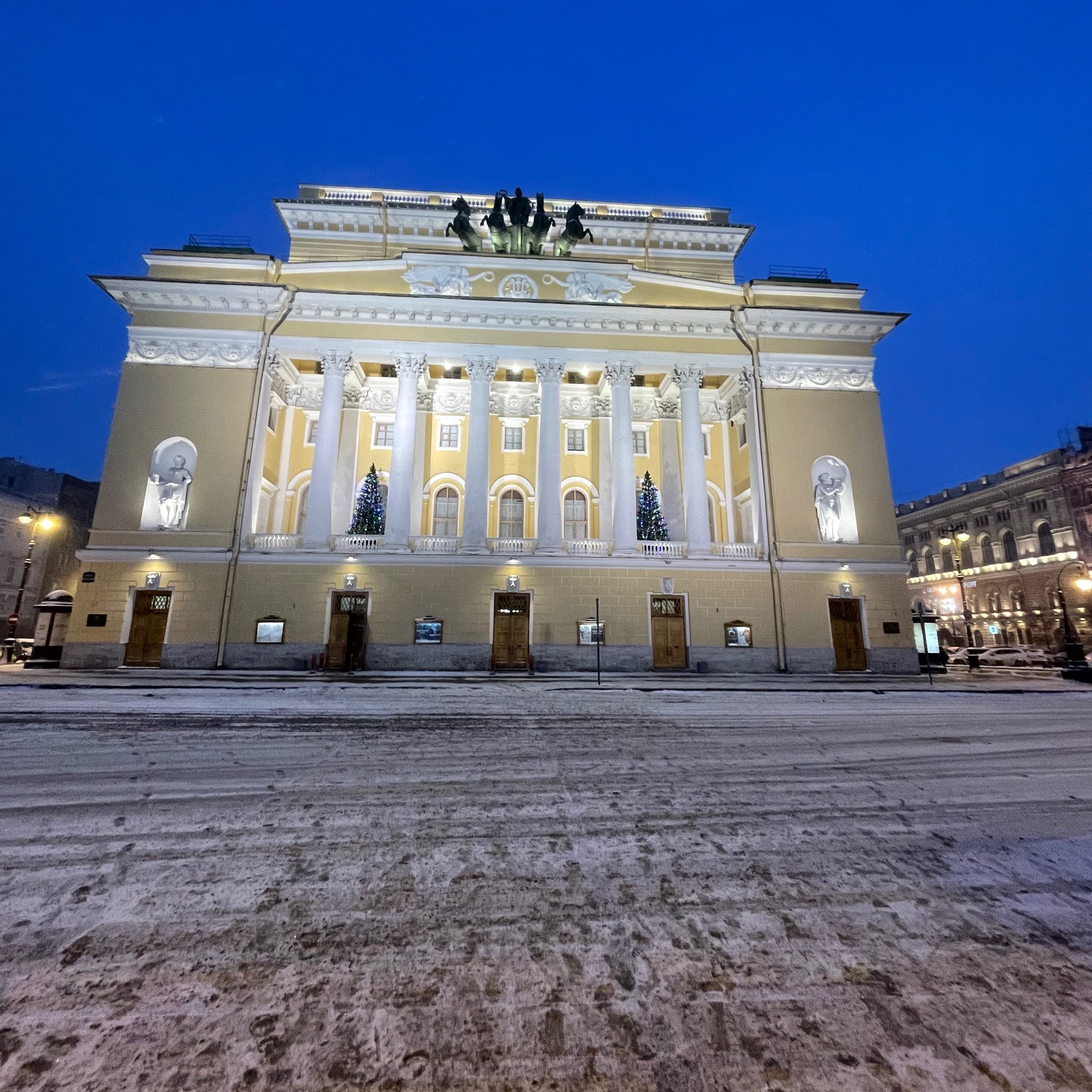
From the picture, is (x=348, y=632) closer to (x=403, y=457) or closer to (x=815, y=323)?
(x=403, y=457)

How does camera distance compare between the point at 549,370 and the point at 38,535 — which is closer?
the point at 549,370

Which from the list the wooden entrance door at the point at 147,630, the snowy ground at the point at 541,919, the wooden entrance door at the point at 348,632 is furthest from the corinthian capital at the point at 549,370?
the snowy ground at the point at 541,919

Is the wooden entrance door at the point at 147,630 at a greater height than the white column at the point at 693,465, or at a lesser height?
lesser

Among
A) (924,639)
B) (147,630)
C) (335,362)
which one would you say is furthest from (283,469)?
(924,639)

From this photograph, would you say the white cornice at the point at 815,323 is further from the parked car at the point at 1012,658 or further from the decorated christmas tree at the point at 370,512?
the parked car at the point at 1012,658

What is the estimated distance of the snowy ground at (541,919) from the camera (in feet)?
4.08

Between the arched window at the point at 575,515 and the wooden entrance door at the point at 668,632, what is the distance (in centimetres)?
619

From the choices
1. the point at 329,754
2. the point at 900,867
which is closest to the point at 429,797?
the point at 329,754

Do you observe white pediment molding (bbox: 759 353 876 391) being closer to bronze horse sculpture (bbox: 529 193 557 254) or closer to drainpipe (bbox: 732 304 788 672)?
drainpipe (bbox: 732 304 788 672)

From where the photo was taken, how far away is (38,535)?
35.9 metres

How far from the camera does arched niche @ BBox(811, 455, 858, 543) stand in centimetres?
1980

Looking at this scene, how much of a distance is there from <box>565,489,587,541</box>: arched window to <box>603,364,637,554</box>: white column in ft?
13.6

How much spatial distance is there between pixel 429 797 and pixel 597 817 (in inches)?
39.7

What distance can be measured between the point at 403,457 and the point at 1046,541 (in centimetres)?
4934
